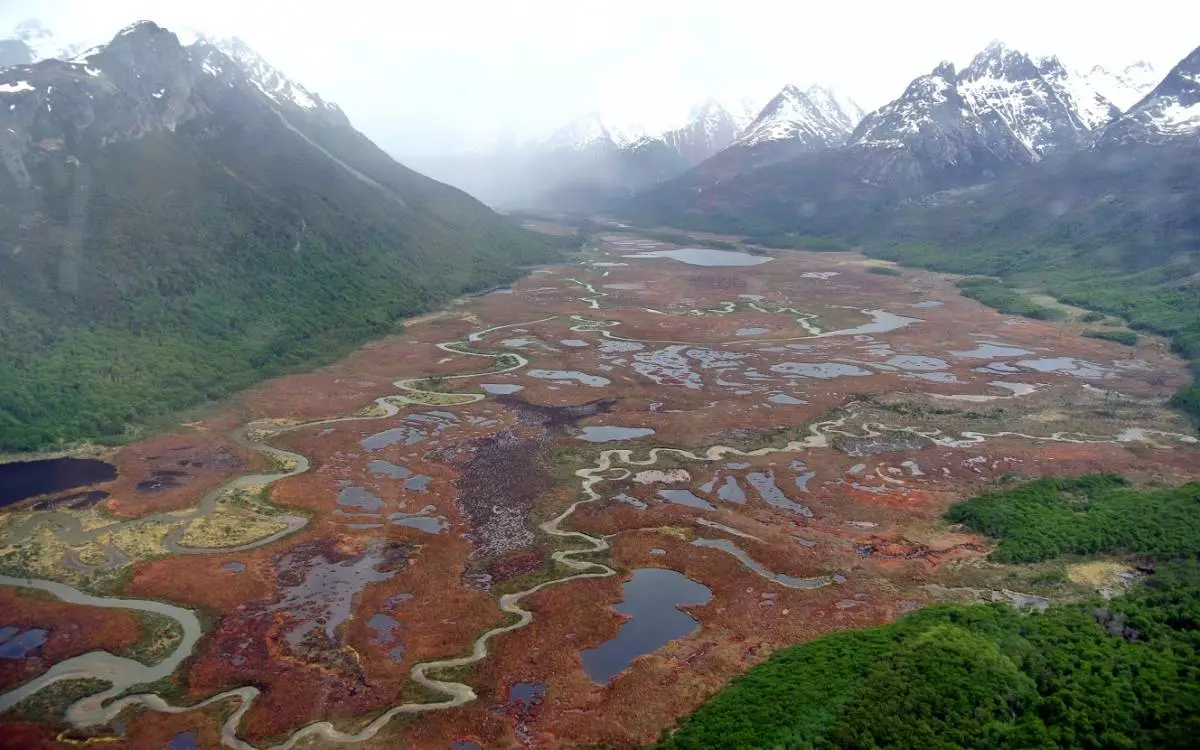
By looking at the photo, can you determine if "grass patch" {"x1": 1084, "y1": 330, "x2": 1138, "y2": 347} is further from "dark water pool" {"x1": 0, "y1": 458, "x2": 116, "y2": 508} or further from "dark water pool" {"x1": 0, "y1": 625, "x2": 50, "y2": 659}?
"dark water pool" {"x1": 0, "y1": 625, "x2": 50, "y2": 659}

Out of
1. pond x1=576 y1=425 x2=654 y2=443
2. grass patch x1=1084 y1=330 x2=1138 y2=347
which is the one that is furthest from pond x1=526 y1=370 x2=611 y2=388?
grass patch x1=1084 y1=330 x2=1138 y2=347

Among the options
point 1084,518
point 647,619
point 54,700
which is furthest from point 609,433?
point 54,700

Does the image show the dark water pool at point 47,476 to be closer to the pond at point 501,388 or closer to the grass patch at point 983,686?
the pond at point 501,388

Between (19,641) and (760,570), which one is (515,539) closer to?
(760,570)

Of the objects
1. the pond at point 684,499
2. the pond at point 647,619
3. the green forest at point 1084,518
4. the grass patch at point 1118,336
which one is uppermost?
the grass patch at point 1118,336

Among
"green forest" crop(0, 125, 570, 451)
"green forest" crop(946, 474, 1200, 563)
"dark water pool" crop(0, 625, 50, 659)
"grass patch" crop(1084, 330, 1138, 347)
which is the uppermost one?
"green forest" crop(0, 125, 570, 451)

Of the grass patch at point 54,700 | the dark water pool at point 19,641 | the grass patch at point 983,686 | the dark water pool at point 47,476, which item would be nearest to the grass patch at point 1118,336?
the grass patch at point 983,686
